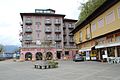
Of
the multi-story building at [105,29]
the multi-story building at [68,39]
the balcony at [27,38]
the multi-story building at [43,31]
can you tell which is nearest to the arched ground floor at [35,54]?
the multi-story building at [43,31]

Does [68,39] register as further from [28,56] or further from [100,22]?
[100,22]

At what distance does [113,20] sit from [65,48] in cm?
4366

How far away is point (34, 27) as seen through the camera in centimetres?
6844

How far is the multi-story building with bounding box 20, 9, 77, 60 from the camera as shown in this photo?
66188mm

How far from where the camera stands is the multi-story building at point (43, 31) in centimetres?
6619

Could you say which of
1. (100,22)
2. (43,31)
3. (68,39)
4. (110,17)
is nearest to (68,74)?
(110,17)

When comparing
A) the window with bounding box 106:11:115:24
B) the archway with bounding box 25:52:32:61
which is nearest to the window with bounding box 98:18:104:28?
the window with bounding box 106:11:115:24

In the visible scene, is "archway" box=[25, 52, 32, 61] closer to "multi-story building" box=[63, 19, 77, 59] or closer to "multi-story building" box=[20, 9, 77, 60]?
"multi-story building" box=[20, 9, 77, 60]

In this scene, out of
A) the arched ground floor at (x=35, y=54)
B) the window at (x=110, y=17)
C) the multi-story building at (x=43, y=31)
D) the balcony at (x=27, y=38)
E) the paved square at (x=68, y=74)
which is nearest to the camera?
the paved square at (x=68, y=74)

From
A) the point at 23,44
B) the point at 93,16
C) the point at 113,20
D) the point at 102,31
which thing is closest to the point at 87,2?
the point at 93,16

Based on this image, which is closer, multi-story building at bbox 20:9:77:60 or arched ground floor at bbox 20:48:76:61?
arched ground floor at bbox 20:48:76:61

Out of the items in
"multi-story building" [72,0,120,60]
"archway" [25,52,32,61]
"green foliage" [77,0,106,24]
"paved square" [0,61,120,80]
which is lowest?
"paved square" [0,61,120,80]

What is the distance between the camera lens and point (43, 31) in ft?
226

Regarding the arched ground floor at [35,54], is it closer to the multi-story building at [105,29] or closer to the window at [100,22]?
the multi-story building at [105,29]
